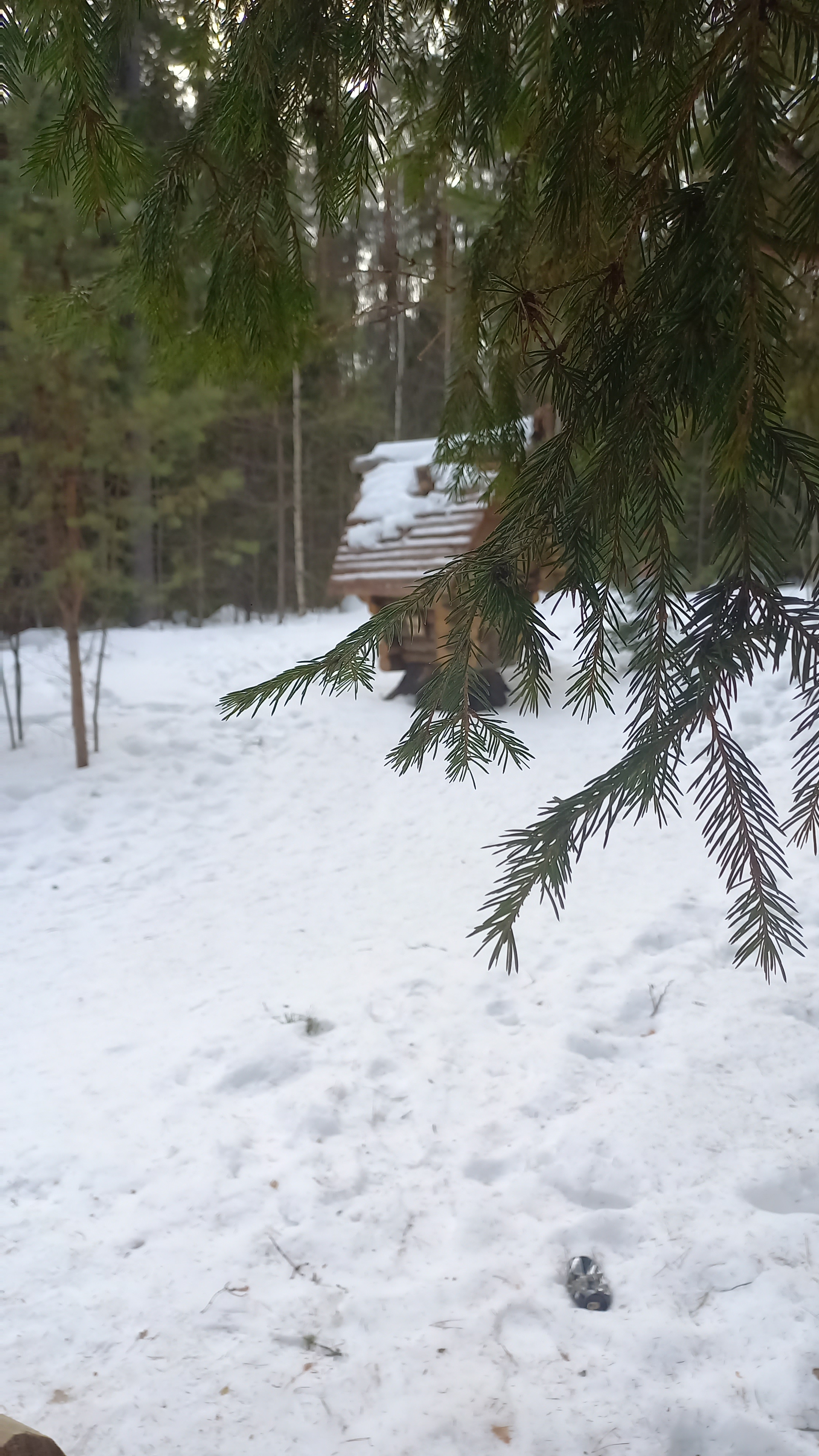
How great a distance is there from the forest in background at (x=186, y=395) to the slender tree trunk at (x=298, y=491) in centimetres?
9

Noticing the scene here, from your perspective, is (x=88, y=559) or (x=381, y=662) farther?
(x=381, y=662)

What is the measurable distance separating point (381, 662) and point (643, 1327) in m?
5.92

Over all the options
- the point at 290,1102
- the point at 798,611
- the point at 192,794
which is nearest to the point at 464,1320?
the point at 290,1102

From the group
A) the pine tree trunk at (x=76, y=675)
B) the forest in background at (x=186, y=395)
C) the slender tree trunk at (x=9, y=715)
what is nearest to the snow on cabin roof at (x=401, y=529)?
the forest in background at (x=186, y=395)

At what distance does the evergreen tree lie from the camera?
1.18 meters

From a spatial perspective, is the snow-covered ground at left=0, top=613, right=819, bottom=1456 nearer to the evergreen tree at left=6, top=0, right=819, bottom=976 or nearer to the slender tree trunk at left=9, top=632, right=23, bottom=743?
the evergreen tree at left=6, top=0, right=819, bottom=976

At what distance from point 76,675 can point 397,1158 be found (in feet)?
14.8

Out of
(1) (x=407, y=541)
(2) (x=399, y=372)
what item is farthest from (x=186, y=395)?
(2) (x=399, y=372)

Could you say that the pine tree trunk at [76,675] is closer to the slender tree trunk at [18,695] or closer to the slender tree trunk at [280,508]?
the slender tree trunk at [18,695]

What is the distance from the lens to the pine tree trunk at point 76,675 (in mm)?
6199

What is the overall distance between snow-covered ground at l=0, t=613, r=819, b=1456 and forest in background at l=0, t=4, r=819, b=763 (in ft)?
5.44

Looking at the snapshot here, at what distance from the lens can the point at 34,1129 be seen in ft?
9.94

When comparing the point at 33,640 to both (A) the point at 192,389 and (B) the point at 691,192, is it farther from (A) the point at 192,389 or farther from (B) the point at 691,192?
(B) the point at 691,192

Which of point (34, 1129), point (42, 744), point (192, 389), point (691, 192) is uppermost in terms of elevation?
point (192, 389)
